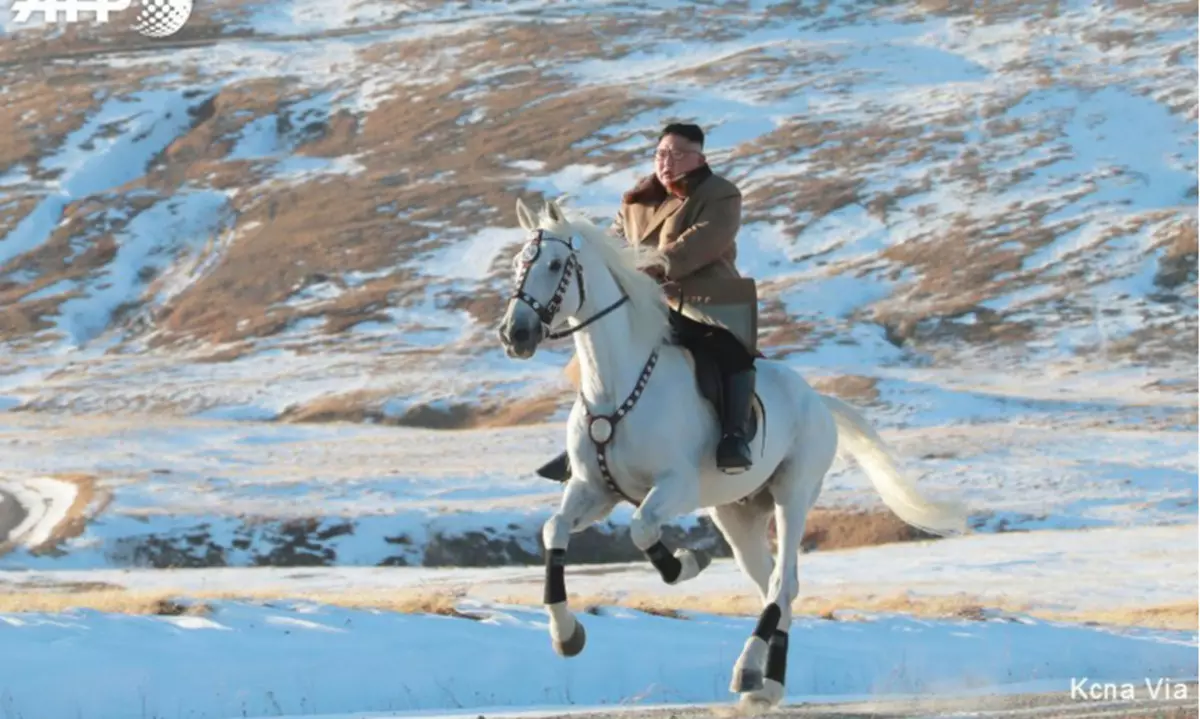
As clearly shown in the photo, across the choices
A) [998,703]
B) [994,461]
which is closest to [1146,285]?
[994,461]

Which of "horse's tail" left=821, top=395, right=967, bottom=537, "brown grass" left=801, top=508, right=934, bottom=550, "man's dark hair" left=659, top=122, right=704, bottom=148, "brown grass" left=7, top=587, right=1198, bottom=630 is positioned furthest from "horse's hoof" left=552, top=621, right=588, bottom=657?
"brown grass" left=801, top=508, right=934, bottom=550

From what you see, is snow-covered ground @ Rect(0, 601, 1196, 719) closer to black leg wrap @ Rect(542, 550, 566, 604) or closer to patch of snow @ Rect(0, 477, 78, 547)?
black leg wrap @ Rect(542, 550, 566, 604)

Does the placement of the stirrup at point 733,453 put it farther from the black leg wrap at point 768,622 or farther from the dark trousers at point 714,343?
the black leg wrap at point 768,622

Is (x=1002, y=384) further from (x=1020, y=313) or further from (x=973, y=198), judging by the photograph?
(x=973, y=198)

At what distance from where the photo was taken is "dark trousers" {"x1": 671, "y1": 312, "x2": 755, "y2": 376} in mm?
12352

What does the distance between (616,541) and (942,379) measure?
24.3m

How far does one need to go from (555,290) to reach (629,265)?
1.04 metres

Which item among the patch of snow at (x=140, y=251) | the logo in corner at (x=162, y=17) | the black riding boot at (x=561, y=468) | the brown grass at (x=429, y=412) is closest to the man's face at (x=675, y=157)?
the black riding boot at (x=561, y=468)

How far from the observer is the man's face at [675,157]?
12.5 meters

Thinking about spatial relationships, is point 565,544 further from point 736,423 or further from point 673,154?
point 673,154

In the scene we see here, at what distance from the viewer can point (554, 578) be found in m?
11.5

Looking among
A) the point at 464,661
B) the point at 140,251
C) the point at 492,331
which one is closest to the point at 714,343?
the point at 464,661

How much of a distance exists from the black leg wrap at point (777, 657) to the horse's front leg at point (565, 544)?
4.94ft

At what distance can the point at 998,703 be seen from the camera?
13141 mm
